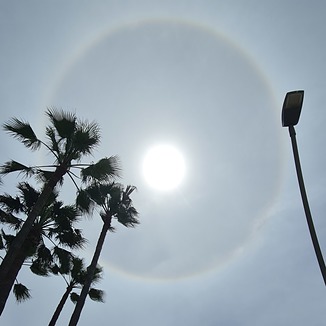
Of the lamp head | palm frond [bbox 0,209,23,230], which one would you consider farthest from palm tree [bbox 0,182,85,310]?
the lamp head

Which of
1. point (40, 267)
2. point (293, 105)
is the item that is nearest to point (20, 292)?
point (40, 267)

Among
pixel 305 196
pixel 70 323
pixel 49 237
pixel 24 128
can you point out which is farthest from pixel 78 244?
pixel 305 196

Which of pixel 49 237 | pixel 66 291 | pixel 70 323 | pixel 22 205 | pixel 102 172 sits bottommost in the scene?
pixel 70 323

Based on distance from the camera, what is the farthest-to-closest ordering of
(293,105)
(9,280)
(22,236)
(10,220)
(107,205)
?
(107,205)
(10,220)
(9,280)
(22,236)
(293,105)

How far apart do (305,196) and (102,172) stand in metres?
9.62

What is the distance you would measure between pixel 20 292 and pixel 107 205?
6112 millimetres

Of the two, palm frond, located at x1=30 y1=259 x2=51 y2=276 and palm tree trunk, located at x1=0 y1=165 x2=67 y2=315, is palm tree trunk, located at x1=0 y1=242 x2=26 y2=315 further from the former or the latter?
palm frond, located at x1=30 y1=259 x2=51 y2=276

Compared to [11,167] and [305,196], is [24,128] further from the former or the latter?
[305,196]

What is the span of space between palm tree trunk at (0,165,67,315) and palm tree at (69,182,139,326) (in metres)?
2.37

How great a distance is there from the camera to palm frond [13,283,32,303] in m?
15.2

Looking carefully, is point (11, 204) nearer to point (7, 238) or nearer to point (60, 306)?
point (7, 238)

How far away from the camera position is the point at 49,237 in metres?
14.4

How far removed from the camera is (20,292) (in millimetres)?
15258

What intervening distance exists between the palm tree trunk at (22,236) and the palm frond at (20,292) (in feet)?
12.3
